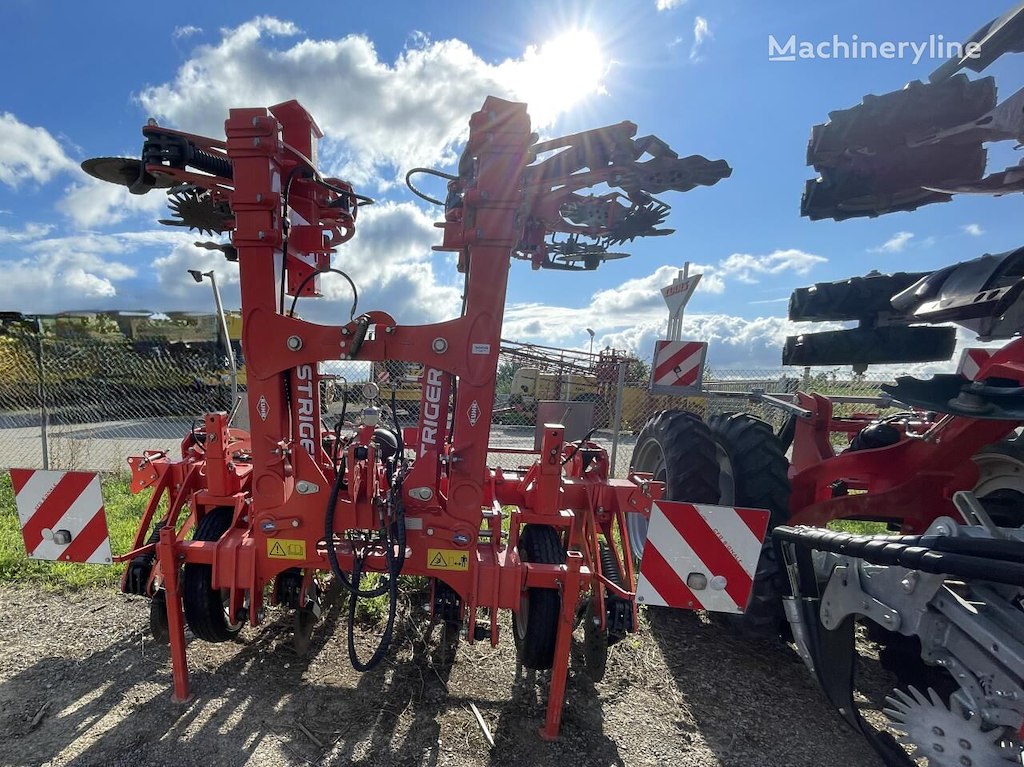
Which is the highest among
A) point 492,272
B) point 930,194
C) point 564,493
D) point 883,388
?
point 930,194

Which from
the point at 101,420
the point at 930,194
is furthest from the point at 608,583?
the point at 101,420

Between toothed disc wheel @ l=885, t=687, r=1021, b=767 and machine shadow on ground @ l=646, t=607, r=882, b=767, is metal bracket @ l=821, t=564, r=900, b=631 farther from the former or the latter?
machine shadow on ground @ l=646, t=607, r=882, b=767

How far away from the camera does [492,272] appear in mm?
2445

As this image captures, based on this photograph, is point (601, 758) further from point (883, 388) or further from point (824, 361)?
point (824, 361)

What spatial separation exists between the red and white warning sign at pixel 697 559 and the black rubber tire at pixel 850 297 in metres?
1.33

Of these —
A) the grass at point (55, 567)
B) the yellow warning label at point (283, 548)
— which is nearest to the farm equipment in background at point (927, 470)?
the yellow warning label at point (283, 548)

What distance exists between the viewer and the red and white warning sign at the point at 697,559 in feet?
8.06

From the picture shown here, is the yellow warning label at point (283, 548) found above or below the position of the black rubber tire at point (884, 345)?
below

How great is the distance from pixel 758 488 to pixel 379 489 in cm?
240

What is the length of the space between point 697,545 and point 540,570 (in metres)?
0.77

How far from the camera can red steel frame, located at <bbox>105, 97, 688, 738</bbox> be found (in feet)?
7.86

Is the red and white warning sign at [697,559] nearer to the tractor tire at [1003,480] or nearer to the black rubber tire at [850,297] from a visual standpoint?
the black rubber tire at [850,297]

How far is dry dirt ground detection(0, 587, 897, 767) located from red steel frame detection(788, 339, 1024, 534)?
0.98m

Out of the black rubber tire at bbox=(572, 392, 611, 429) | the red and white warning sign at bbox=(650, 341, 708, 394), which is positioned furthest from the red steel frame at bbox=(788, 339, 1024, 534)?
the black rubber tire at bbox=(572, 392, 611, 429)
